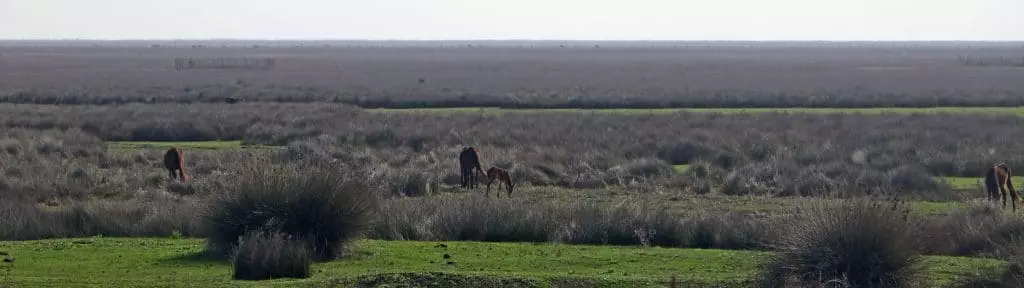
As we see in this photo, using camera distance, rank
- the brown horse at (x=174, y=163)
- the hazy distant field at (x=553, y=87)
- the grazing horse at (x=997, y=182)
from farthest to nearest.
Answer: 1. the hazy distant field at (x=553, y=87)
2. the brown horse at (x=174, y=163)
3. the grazing horse at (x=997, y=182)

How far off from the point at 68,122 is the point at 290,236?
30378mm

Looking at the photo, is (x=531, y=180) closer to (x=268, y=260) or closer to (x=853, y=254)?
(x=268, y=260)

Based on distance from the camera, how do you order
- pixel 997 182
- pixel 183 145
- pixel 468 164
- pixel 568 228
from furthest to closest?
pixel 183 145 → pixel 468 164 → pixel 997 182 → pixel 568 228

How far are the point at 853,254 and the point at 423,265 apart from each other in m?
4.67

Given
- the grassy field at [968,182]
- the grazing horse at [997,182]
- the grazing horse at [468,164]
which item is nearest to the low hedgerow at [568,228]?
the grazing horse at [997,182]

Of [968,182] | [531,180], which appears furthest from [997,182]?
[531,180]

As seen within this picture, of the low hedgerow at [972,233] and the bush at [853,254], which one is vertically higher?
the bush at [853,254]

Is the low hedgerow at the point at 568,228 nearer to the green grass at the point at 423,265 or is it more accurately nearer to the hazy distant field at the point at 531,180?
the hazy distant field at the point at 531,180

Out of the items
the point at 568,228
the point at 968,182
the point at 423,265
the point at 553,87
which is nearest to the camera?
the point at 423,265

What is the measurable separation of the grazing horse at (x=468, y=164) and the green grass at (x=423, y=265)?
28.5 feet

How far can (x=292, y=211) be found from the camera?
1486 centimetres

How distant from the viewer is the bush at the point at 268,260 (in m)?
13.6

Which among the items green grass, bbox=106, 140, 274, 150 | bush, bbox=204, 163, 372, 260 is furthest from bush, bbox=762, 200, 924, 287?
green grass, bbox=106, 140, 274, 150

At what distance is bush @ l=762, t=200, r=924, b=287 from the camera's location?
12.9m
